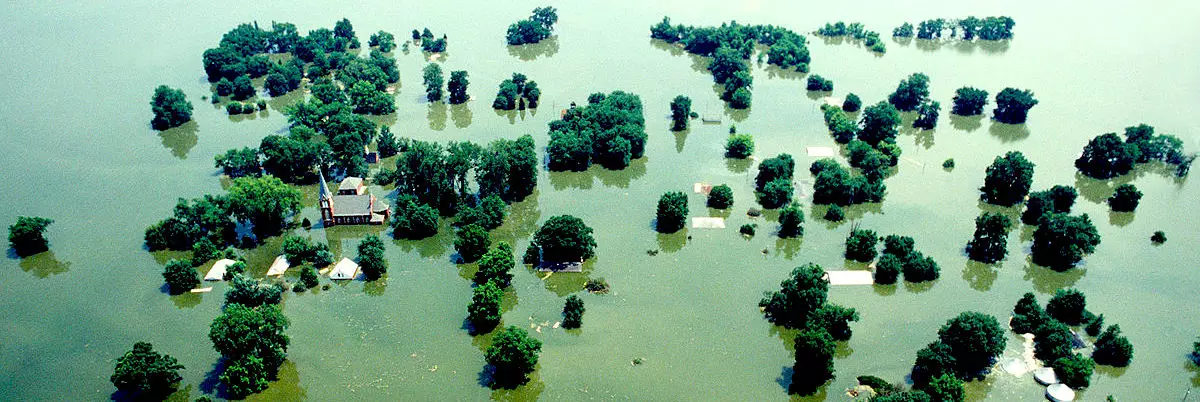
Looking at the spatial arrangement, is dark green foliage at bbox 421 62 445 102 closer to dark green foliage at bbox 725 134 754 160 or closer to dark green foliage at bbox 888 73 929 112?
dark green foliage at bbox 725 134 754 160

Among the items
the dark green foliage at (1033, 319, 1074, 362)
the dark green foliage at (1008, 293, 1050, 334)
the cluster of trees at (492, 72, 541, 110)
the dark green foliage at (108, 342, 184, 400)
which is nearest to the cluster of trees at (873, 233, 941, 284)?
the dark green foliage at (1008, 293, 1050, 334)

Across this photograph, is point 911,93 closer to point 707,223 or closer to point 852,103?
point 852,103

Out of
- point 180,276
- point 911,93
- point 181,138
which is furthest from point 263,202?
point 911,93

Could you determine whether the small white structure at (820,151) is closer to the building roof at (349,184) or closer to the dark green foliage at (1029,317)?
the dark green foliage at (1029,317)

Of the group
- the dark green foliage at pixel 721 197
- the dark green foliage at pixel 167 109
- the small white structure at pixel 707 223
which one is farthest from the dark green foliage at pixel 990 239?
the dark green foliage at pixel 167 109

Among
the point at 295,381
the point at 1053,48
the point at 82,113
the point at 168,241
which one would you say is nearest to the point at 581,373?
the point at 295,381
